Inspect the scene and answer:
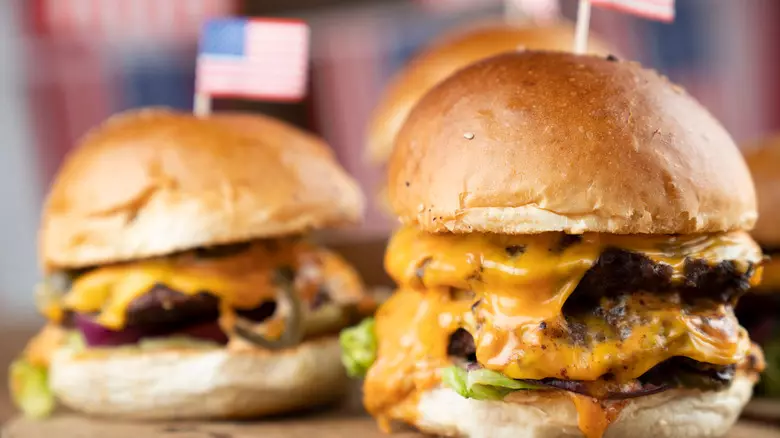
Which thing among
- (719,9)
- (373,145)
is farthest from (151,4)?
(719,9)

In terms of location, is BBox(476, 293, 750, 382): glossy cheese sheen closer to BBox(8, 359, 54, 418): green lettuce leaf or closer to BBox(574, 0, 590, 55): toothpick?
BBox(574, 0, 590, 55): toothpick

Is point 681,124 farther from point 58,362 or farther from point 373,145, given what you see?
point 373,145

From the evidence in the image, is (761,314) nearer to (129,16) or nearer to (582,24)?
(582,24)

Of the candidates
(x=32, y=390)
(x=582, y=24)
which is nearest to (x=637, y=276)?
(x=582, y=24)

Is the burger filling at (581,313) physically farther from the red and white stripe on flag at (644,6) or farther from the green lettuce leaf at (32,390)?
the green lettuce leaf at (32,390)

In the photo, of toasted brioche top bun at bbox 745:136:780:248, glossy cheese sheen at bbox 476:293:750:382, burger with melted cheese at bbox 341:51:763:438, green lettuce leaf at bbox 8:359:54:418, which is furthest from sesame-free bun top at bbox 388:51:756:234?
green lettuce leaf at bbox 8:359:54:418

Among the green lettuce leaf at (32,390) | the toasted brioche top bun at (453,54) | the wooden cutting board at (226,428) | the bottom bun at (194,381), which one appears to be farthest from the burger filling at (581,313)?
the toasted brioche top bun at (453,54)
